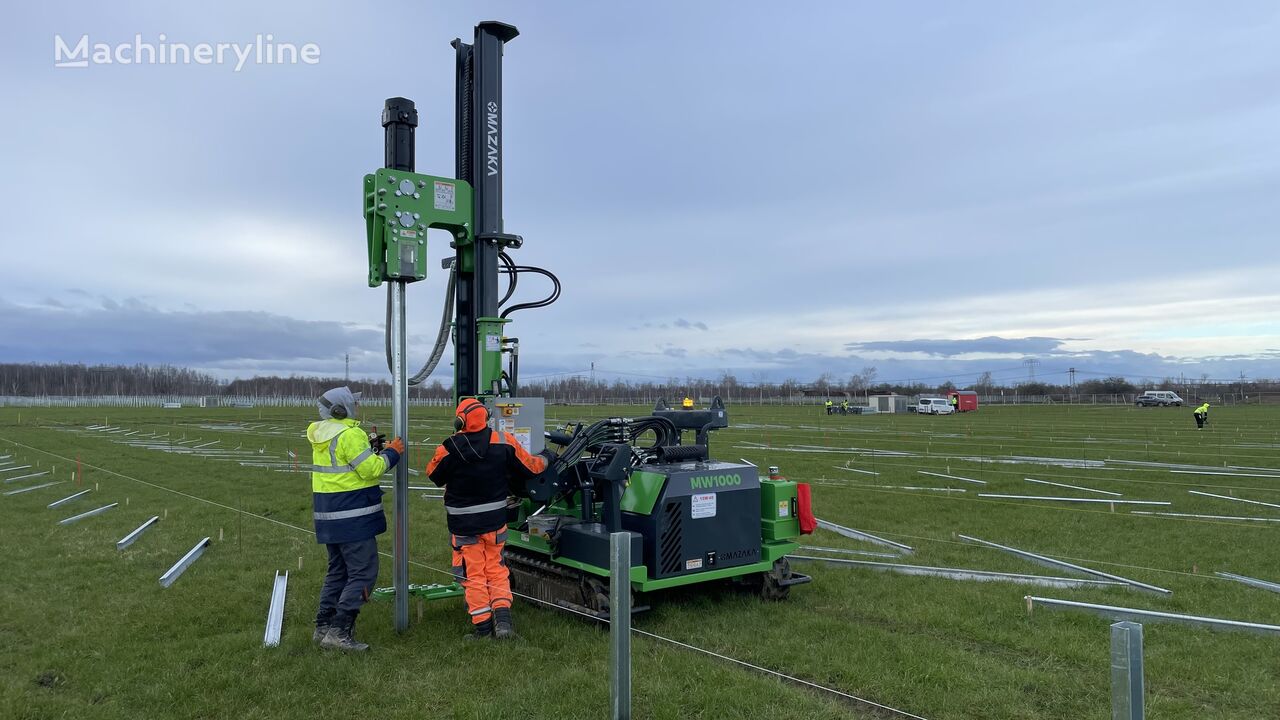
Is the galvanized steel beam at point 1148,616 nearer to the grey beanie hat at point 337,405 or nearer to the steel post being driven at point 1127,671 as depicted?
the steel post being driven at point 1127,671

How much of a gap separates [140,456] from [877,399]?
68.7 meters

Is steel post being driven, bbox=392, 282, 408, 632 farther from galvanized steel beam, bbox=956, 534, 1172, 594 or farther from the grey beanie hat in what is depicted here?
galvanized steel beam, bbox=956, 534, 1172, 594

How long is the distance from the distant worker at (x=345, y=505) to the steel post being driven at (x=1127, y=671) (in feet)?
17.7

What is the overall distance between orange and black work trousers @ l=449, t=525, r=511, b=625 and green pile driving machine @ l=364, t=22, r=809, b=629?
2.00 feet

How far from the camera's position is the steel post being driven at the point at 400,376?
732 cm

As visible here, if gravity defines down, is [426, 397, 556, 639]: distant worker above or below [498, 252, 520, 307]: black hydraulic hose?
below

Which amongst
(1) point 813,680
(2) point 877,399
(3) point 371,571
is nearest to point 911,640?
(1) point 813,680

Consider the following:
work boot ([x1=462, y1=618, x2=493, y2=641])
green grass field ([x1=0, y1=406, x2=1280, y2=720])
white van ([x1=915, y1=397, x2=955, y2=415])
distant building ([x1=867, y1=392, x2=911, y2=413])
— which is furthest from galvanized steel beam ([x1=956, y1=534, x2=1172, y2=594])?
distant building ([x1=867, y1=392, x2=911, y2=413])

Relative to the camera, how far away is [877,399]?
269 ft

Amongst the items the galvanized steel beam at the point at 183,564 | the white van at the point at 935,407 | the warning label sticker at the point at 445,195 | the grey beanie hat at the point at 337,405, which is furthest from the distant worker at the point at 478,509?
the white van at the point at 935,407

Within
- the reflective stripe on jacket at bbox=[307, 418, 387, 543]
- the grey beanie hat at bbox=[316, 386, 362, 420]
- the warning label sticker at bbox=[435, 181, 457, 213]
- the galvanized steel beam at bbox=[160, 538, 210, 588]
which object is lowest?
the galvanized steel beam at bbox=[160, 538, 210, 588]

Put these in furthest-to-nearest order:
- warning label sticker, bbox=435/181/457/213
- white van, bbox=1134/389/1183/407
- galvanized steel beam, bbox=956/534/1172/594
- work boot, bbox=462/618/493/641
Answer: white van, bbox=1134/389/1183/407, galvanized steel beam, bbox=956/534/1172/594, warning label sticker, bbox=435/181/457/213, work boot, bbox=462/618/493/641

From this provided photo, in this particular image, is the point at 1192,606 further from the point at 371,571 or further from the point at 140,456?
the point at 140,456

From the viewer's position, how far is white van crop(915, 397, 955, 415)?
75.3 m
